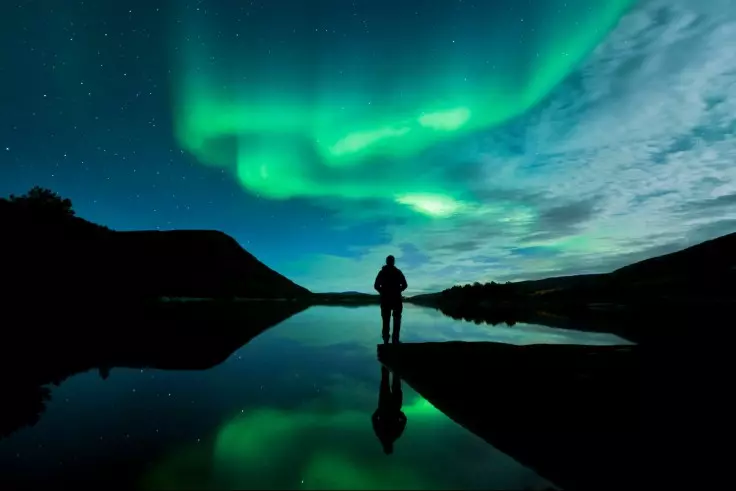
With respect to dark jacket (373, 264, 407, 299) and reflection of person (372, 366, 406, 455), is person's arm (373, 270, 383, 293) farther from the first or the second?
reflection of person (372, 366, 406, 455)

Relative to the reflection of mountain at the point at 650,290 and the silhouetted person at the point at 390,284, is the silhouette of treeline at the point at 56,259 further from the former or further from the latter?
the reflection of mountain at the point at 650,290

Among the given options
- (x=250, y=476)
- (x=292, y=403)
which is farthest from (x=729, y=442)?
(x=292, y=403)

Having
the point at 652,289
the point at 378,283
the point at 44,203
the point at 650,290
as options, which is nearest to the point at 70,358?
the point at 378,283

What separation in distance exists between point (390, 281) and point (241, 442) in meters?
10.0

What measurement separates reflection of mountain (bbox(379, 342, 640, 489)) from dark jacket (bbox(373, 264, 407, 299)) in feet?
10.2

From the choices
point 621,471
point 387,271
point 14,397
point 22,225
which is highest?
point 22,225

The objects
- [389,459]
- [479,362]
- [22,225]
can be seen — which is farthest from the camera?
[22,225]

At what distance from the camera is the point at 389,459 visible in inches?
187

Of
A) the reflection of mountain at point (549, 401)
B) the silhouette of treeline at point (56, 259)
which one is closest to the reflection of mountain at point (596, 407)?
the reflection of mountain at point (549, 401)

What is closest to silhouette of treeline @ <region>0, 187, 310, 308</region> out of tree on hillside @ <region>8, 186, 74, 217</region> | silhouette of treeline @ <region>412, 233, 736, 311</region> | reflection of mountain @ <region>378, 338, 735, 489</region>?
tree on hillside @ <region>8, 186, 74, 217</region>

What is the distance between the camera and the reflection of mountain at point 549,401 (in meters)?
4.30

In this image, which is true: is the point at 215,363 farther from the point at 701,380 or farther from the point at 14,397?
the point at 701,380

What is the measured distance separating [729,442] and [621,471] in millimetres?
1704

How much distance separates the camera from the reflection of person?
555 centimetres
